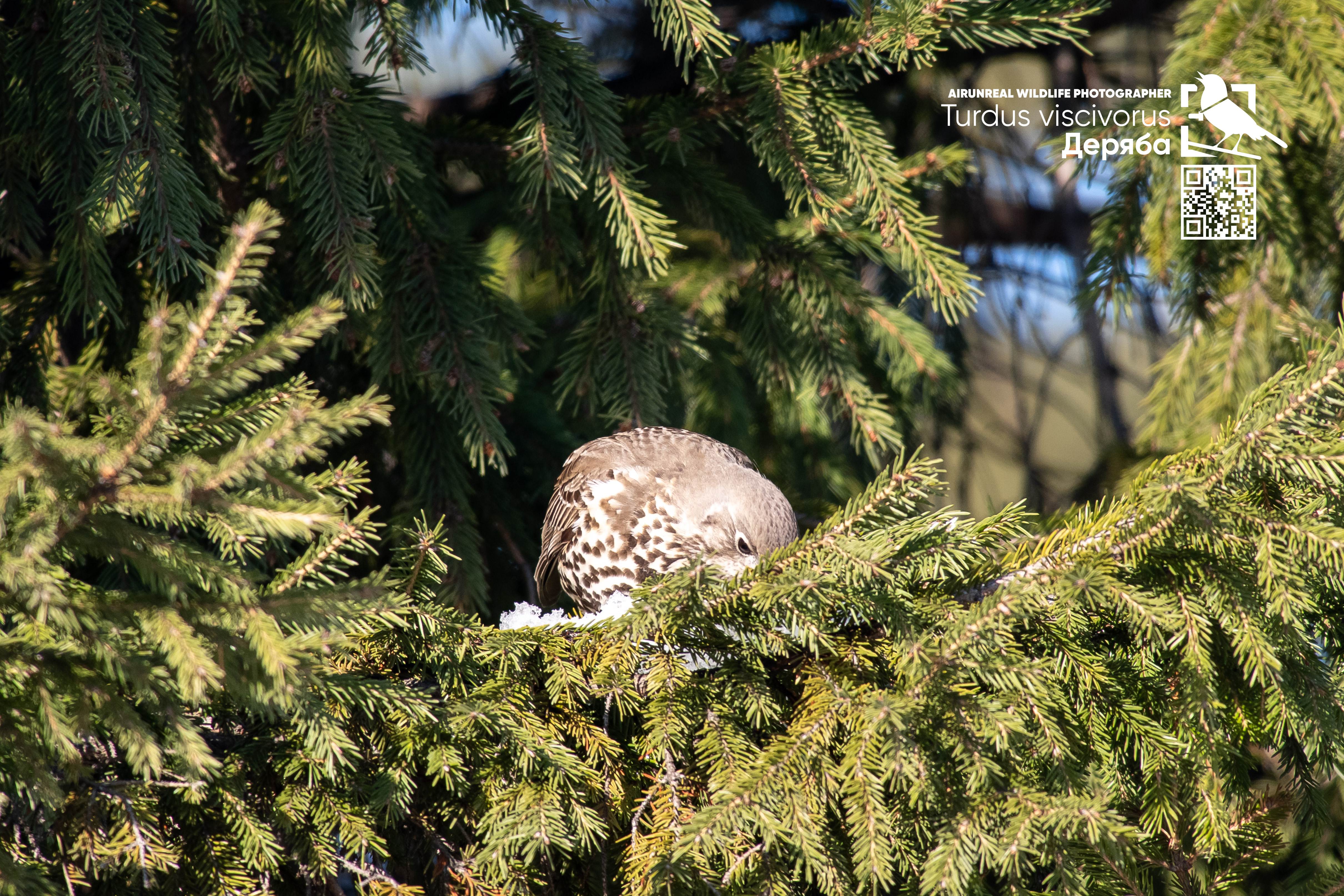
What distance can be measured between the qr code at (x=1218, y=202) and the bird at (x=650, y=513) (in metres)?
1.44

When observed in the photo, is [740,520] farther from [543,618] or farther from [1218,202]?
[1218,202]

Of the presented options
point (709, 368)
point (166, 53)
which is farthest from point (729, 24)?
point (166, 53)

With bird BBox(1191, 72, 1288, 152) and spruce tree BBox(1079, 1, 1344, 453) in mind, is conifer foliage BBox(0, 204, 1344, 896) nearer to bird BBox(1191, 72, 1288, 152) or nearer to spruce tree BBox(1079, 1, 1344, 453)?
spruce tree BBox(1079, 1, 1344, 453)

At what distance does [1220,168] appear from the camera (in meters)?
2.70

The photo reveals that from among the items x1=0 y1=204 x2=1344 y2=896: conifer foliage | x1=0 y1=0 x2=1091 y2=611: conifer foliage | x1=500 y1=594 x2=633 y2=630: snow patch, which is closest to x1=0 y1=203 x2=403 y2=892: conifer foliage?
x1=0 y1=204 x2=1344 y2=896: conifer foliage

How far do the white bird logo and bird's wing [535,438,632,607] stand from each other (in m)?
1.89

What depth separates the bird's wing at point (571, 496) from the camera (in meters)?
2.96

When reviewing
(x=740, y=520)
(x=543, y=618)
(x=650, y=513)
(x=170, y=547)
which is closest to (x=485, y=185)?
(x=650, y=513)

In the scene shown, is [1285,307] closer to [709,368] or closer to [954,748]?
[709,368]

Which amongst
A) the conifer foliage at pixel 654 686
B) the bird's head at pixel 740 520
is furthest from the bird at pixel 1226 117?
the bird's head at pixel 740 520

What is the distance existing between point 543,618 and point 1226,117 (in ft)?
7.48

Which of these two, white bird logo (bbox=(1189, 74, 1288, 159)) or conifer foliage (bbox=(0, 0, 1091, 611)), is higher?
white bird logo (bbox=(1189, 74, 1288, 159))

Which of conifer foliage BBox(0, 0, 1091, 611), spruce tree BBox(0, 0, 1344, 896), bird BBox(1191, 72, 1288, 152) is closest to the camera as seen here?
spruce tree BBox(0, 0, 1344, 896)

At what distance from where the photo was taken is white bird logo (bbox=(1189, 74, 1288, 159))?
2.64m
